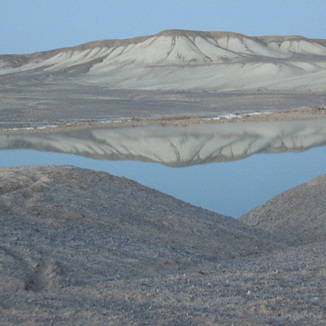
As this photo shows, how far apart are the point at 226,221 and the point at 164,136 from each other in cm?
1312

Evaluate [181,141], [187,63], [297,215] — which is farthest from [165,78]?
[297,215]

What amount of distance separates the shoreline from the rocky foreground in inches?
572

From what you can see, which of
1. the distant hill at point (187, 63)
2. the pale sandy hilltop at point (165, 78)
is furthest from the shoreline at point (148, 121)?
the distant hill at point (187, 63)

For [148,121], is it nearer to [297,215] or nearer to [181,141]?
[181,141]

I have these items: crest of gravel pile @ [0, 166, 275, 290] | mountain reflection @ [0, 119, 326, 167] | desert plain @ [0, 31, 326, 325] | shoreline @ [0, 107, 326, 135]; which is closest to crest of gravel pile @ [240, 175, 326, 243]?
desert plain @ [0, 31, 326, 325]

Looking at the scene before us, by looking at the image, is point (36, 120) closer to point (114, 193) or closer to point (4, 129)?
point (4, 129)

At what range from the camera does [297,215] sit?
10.1m

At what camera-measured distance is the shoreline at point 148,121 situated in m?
24.5

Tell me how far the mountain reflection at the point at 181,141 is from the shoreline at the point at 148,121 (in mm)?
983

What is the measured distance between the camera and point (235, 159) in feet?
56.9

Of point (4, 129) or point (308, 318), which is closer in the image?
point (308, 318)

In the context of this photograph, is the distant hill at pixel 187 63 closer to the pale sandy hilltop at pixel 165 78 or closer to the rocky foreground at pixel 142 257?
the pale sandy hilltop at pixel 165 78

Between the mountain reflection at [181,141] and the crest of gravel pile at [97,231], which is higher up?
the crest of gravel pile at [97,231]

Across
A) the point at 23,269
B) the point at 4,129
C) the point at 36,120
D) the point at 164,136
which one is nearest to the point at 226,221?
the point at 23,269
